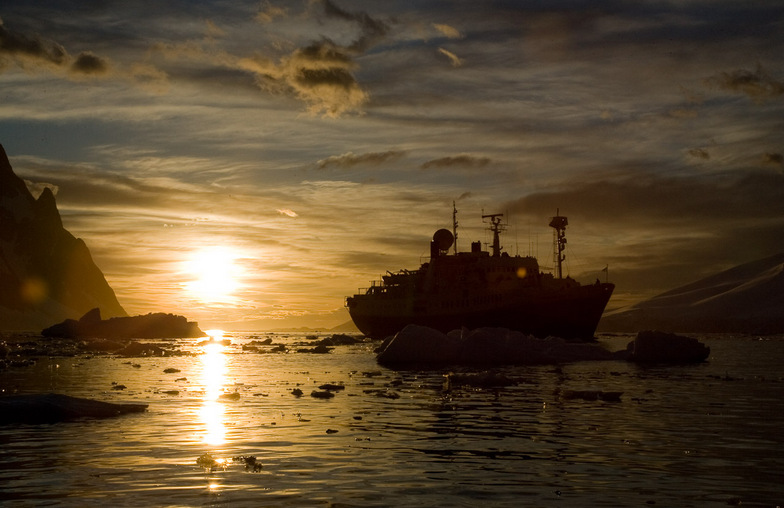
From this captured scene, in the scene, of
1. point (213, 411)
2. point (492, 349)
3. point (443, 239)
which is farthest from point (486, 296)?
point (213, 411)

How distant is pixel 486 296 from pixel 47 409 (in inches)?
2647

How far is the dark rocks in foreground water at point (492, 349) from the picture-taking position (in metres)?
46.2

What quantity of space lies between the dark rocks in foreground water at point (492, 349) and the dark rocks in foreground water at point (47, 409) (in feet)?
87.7

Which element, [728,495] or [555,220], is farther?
[555,220]

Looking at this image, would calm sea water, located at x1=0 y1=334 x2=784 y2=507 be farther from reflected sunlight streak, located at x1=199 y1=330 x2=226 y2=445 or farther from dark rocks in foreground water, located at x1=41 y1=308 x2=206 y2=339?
dark rocks in foreground water, located at x1=41 y1=308 x2=206 y2=339

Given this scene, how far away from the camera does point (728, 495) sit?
11680 millimetres

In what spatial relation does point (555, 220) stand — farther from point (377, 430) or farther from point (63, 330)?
point (63, 330)

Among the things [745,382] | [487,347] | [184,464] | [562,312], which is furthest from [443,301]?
[184,464]

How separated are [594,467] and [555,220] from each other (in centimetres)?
7906

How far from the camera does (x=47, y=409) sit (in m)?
20.4

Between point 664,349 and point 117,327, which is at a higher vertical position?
point 117,327

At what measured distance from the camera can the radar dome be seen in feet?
348

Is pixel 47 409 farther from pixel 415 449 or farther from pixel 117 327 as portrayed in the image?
pixel 117 327

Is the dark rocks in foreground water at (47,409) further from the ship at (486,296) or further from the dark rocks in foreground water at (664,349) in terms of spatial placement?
the ship at (486,296)
